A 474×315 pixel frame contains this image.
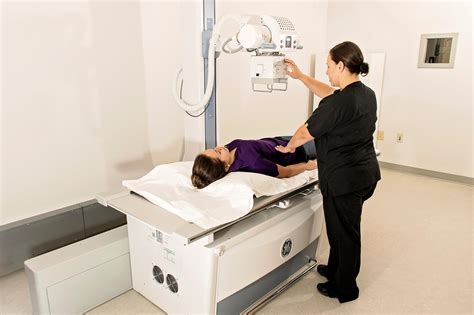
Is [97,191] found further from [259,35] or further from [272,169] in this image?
[259,35]

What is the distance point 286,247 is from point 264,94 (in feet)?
7.02

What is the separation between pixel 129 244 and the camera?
1847 mm

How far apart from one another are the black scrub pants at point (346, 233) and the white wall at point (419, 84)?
7.56 ft

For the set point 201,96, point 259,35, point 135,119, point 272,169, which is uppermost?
point 259,35

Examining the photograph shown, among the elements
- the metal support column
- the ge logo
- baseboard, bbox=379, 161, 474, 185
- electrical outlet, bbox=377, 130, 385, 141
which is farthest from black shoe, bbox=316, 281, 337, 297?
electrical outlet, bbox=377, 130, 385, 141

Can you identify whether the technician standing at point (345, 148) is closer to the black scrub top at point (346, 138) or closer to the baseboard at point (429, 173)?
the black scrub top at point (346, 138)

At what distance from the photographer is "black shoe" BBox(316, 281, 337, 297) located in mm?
1895

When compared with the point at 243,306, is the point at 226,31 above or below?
above

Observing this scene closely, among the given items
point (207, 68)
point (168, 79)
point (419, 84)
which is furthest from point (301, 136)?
point (419, 84)

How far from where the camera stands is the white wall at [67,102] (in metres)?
1.97

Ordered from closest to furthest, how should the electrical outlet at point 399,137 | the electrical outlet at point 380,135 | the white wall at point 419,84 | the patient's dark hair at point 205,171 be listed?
1. the patient's dark hair at point 205,171
2. the white wall at point 419,84
3. the electrical outlet at point 399,137
4. the electrical outlet at point 380,135

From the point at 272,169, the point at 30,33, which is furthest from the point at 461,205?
the point at 30,33

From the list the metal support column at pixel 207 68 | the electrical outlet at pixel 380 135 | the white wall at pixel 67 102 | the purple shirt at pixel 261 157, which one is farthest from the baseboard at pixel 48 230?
the electrical outlet at pixel 380 135

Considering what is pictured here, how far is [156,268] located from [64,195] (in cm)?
90
